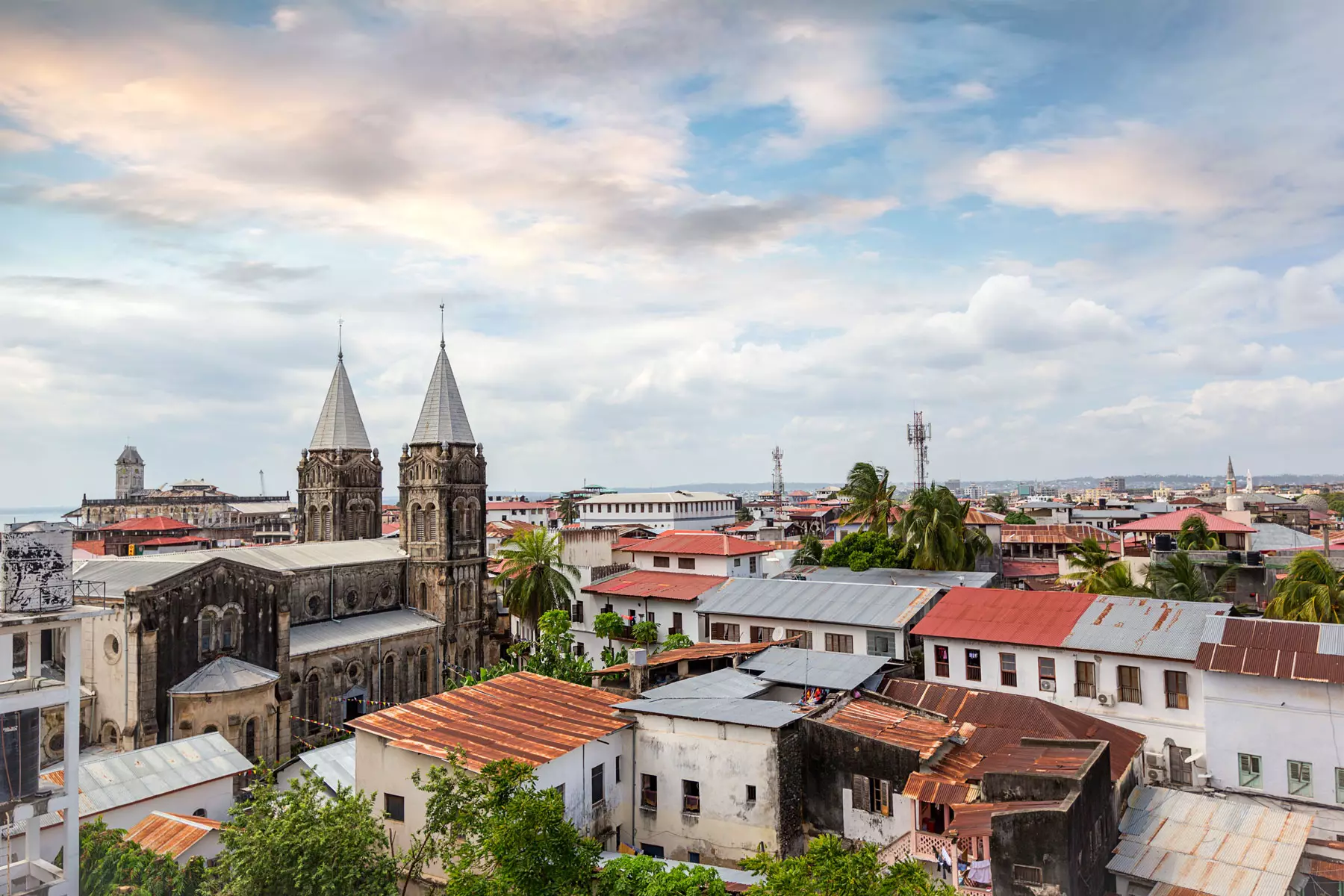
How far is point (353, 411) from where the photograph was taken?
2680 inches

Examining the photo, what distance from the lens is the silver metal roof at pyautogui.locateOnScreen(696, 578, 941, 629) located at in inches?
1641

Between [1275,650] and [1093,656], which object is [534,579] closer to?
[1093,656]

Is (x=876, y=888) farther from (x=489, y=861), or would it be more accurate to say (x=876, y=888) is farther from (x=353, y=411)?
(x=353, y=411)

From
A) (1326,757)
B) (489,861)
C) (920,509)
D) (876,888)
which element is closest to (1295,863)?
(1326,757)

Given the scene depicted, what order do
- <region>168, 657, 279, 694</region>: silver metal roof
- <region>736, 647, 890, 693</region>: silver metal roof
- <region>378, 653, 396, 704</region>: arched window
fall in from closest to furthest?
<region>736, 647, 890, 693</region>: silver metal roof < <region>168, 657, 279, 694</region>: silver metal roof < <region>378, 653, 396, 704</region>: arched window

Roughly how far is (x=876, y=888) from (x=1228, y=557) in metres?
43.2

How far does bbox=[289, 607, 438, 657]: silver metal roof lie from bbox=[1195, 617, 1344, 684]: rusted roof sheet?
44391mm

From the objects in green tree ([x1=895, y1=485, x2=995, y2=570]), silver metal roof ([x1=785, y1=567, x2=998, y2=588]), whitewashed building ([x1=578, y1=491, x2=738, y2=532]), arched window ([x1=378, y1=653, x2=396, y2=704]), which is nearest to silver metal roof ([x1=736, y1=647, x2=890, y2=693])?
silver metal roof ([x1=785, y1=567, x2=998, y2=588])

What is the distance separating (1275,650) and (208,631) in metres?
47.8

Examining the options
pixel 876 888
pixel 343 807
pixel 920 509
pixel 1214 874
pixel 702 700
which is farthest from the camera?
pixel 920 509

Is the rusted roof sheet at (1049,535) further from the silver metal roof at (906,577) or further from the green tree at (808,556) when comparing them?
the silver metal roof at (906,577)

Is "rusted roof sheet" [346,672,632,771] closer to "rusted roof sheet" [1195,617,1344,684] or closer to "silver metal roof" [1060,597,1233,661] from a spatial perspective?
"silver metal roof" [1060,597,1233,661]

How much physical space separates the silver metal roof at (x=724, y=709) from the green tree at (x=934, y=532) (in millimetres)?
35868

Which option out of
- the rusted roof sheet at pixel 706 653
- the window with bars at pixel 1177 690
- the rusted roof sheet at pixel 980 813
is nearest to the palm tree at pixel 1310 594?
the window with bars at pixel 1177 690
